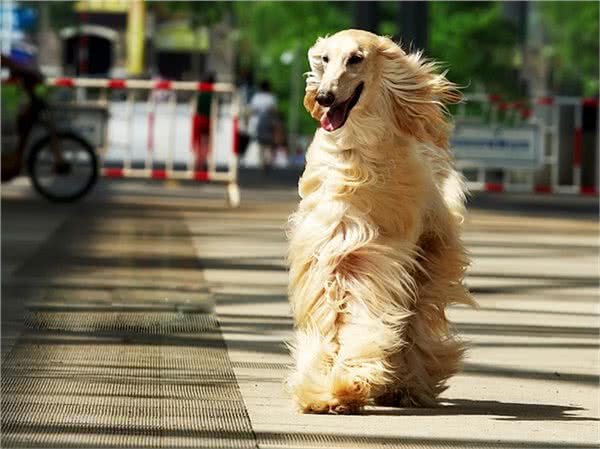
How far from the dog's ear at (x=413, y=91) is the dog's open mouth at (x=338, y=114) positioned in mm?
155

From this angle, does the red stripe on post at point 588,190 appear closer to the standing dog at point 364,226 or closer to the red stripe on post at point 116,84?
the red stripe on post at point 116,84

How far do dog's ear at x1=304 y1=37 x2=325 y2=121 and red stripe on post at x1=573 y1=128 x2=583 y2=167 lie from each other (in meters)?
18.8

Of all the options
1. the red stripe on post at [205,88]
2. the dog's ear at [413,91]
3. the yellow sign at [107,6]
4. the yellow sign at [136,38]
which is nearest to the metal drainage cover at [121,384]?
the dog's ear at [413,91]

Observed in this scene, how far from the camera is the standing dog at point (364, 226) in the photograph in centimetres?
662

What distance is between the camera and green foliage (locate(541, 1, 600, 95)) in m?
28.7

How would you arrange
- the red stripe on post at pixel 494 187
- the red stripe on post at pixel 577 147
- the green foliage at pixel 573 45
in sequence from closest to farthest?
the red stripe on post at pixel 494 187 → the red stripe on post at pixel 577 147 → the green foliage at pixel 573 45

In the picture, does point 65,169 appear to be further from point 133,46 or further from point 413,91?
point 133,46

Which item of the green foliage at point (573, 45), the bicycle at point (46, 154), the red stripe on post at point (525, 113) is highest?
the green foliage at point (573, 45)

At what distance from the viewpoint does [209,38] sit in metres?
74.6

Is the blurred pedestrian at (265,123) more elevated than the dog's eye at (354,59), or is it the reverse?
the dog's eye at (354,59)

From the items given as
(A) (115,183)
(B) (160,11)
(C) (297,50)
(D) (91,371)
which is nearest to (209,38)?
(B) (160,11)

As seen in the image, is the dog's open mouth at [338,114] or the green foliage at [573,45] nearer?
the dog's open mouth at [338,114]

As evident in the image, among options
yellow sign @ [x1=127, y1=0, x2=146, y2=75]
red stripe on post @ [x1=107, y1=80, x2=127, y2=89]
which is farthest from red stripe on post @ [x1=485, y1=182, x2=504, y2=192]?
yellow sign @ [x1=127, y1=0, x2=146, y2=75]

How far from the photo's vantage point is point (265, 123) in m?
31.2
